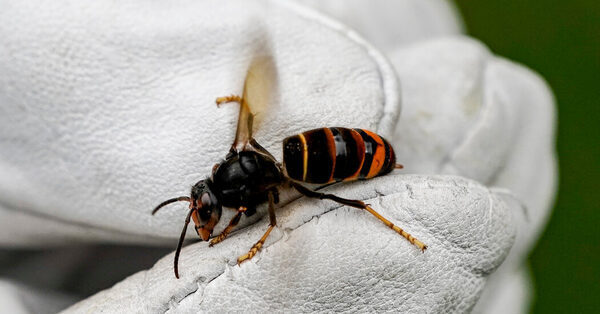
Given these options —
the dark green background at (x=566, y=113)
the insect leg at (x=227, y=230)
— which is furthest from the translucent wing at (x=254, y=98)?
the dark green background at (x=566, y=113)

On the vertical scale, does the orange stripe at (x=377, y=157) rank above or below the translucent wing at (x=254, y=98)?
below

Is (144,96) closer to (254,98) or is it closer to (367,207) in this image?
(254,98)

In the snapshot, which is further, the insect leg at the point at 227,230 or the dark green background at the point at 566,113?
the dark green background at the point at 566,113

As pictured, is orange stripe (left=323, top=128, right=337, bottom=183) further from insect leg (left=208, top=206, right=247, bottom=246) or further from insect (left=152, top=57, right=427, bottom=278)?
insect leg (left=208, top=206, right=247, bottom=246)

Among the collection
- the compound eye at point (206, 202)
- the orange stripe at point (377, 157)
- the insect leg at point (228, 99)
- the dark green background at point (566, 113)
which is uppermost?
the insect leg at point (228, 99)

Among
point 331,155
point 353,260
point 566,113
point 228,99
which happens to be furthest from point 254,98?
point 566,113

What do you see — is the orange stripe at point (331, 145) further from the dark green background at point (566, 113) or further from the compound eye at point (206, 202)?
the dark green background at point (566, 113)

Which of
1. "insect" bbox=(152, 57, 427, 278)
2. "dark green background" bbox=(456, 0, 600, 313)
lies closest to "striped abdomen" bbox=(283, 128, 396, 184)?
"insect" bbox=(152, 57, 427, 278)
